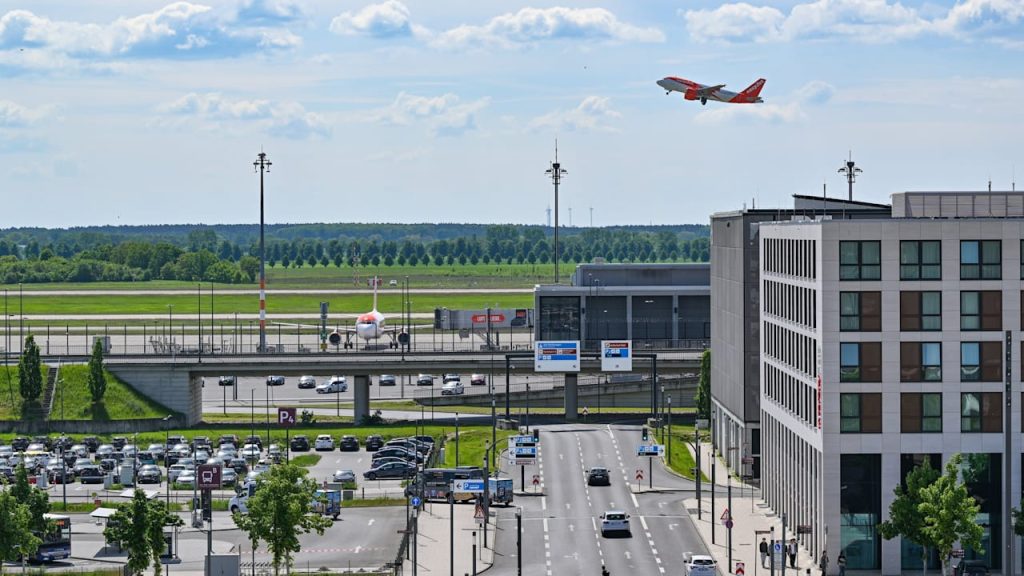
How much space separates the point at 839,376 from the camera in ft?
283

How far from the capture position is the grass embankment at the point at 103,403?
15538 centimetres

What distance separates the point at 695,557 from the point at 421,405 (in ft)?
291

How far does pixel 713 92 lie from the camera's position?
136m

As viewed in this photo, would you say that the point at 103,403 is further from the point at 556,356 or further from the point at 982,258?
the point at 982,258

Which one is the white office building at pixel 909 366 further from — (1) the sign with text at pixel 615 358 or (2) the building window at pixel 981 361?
(1) the sign with text at pixel 615 358

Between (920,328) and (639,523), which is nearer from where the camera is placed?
(920,328)

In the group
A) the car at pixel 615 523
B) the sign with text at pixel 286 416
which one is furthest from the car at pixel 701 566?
the sign with text at pixel 286 416

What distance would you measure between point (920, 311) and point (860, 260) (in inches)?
144

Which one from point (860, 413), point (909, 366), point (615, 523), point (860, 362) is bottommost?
point (615, 523)

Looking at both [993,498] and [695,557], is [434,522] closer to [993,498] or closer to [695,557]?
[695,557]

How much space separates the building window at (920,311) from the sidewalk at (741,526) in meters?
12.5

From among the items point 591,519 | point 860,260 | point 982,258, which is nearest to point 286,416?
point 591,519

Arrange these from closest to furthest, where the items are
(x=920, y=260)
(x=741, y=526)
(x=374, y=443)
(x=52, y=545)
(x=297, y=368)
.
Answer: (x=920, y=260) → (x=52, y=545) → (x=741, y=526) → (x=374, y=443) → (x=297, y=368)

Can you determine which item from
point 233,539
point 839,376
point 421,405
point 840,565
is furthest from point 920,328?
point 421,405
